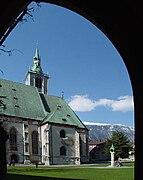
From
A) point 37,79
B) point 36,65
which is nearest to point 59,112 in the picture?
point 37,79

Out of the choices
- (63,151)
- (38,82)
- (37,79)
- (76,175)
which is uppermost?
(37,79)

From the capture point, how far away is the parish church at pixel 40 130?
37438mm

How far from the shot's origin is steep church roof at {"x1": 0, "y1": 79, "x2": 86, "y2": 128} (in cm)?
3912

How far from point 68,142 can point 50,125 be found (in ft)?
11.8

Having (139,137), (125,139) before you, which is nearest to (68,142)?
(125,139)

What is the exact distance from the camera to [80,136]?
140 ft

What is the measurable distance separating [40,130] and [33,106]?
3.55 metres

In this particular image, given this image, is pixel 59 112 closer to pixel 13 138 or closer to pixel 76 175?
pixel 13 138

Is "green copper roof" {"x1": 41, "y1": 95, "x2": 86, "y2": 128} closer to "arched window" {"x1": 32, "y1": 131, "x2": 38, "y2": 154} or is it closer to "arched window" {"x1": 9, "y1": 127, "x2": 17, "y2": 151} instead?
"arched window" {"x1": 32, "y1": 131, "x2": 38, "y2": 154}

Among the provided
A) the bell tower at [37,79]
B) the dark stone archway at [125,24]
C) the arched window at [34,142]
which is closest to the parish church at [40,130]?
the arched window at [34,142]

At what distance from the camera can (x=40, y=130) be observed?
1593 inches

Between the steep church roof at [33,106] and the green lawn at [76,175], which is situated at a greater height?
the steep church roof at [33,106]

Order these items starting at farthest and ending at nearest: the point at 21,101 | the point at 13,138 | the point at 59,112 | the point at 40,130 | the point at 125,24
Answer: the point at 59,112 → the point at 21,101 → the point at 40,130 → the point at 13,138 → the point at 125,24

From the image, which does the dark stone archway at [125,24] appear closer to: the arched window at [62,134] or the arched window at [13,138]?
the arched window at [13,138]
